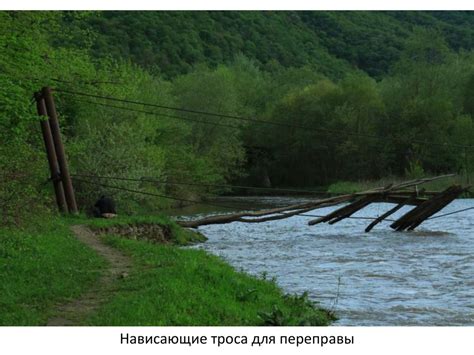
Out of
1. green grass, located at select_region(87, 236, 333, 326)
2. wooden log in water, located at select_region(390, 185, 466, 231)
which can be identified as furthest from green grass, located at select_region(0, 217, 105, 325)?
wooden log in water, located at select_region(390, 185, 466, 231)

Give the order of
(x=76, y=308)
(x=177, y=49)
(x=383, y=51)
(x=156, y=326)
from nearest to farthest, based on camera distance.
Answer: (x=156, y=326), (x=76, y=308), (x=177, y=49), (x=383, y=51)

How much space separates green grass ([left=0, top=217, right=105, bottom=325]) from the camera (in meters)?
12.7

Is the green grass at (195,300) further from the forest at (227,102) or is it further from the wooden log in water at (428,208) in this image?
the wooden log in water at (428,208)

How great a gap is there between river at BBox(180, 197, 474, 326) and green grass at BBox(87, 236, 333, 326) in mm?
1442

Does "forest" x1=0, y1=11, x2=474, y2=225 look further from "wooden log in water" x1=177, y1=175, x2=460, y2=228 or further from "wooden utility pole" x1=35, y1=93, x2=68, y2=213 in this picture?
"wooden log in water" x1=177, y1=175, x2=460, y2=228

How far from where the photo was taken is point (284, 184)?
8875 cm

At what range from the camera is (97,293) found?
47.6ft

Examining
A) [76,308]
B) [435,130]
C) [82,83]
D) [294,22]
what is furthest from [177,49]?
[76,308]

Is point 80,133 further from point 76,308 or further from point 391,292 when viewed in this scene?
point 76,308

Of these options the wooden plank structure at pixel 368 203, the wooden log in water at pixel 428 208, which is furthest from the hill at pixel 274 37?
the wooden plank structure at pixel 368 203

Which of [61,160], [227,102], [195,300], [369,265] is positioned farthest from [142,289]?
[227,102]

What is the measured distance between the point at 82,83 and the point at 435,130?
4900 centimetres

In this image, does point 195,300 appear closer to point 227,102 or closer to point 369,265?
point 369,265

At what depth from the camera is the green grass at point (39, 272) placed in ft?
41.8
